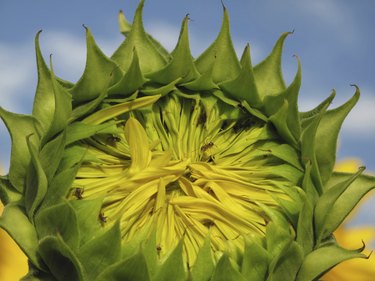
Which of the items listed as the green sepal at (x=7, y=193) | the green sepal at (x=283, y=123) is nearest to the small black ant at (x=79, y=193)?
the green sepal at (x=7, y=193)

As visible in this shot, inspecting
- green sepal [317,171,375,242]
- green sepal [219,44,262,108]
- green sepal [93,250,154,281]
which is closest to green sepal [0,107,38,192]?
green sepal [93,250,154,281]

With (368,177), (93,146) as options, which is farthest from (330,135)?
(93,146)

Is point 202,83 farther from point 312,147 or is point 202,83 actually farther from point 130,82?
point 312,147

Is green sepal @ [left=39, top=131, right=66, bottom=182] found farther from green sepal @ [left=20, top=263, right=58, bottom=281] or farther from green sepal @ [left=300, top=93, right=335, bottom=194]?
green sepal @ [left=300, top=93, right=335, bottom=194]

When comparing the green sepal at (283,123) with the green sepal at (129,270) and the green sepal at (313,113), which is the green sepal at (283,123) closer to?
the green sepal at (313,113)

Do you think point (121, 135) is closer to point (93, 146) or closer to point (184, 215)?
point (93, 146)
